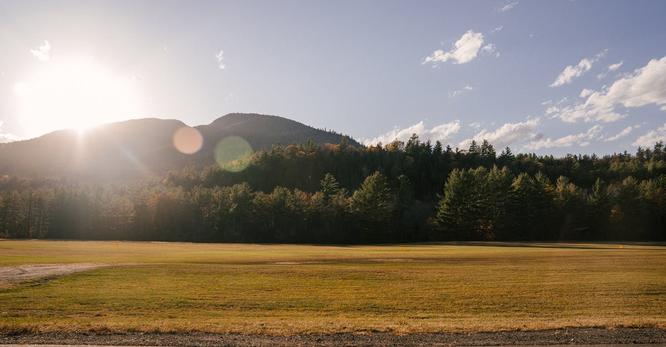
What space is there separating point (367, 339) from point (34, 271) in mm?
28328

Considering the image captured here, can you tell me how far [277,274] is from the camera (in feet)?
105

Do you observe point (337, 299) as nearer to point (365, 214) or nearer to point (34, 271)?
point (34, 271)

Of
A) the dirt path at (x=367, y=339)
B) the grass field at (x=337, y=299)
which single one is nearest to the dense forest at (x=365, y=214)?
the grass field at (x=337, y=299)

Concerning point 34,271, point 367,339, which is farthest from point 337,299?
point 34,271

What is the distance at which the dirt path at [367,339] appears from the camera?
14.3m

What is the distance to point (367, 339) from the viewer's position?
14875mm

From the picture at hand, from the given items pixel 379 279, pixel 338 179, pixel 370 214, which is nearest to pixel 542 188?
pixel 370 214

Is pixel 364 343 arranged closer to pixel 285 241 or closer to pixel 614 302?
pixel 614 302

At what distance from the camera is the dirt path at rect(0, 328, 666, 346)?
1427 cm

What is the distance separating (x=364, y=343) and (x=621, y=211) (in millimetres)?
121519

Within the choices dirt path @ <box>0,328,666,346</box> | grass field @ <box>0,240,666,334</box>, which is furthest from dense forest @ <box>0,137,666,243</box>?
dirt path @ <box>0,328,666,346</box>

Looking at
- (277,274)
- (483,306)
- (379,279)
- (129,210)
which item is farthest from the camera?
(129,210)

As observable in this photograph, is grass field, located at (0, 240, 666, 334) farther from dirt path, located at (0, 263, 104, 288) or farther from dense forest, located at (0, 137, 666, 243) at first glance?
dense forest, located at (0, 137, 666, 243)

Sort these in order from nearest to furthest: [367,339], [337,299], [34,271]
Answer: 1. [367,339]
2. [337,299]
3. [34,271]
